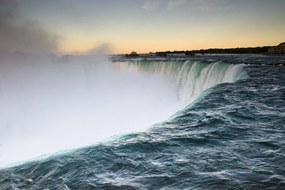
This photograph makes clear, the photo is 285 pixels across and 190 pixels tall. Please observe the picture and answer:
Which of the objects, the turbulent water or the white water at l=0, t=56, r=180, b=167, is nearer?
the turbulent water

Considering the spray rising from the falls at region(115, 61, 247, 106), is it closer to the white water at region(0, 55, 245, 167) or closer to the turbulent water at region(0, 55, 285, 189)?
the white water at region(0, 55, 245, 167)

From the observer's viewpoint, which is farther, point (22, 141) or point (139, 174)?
point (22, 141)

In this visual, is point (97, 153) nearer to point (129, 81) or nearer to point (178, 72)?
point (178, 72)

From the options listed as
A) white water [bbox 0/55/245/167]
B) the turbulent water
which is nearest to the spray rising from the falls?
white water [bbox 0/55/245/167]

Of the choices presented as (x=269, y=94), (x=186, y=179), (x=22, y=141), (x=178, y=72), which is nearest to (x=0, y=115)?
(x=22, y=141)

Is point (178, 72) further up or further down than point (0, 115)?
further up

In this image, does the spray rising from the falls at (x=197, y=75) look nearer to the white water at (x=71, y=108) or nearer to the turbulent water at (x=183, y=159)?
the white water at (x=71, y=108)

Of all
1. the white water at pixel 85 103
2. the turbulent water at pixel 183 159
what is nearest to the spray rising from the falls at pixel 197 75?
the white water at pixel 85 103

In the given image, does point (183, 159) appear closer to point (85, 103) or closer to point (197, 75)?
point (197, 75)

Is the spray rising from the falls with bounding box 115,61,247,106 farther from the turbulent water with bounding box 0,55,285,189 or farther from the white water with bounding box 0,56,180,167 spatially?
the turbulent water with bounding box 0,55,285,189
